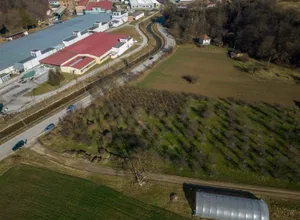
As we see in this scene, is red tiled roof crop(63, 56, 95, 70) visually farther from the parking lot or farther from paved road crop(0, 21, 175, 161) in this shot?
paved road crop(0, 21, 175, 161)

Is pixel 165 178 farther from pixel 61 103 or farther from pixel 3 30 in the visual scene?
pixel 3 30

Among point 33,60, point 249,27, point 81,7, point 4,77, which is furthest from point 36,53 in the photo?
point 81,7

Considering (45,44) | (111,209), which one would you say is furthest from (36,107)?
(45,44)

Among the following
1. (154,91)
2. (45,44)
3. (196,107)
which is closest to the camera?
(196,107)

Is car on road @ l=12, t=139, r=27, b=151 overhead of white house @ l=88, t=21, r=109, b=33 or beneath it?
beneath

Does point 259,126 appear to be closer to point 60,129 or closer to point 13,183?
point 60,129

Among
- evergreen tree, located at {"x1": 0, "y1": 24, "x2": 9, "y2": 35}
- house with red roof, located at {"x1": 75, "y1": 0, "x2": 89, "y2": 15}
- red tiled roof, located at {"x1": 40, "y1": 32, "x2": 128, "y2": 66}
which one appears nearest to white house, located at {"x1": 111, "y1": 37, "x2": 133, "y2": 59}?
red tiled roof, located at {"x1": 40, "y1": 32, "x2": 128, "y2": 66}
